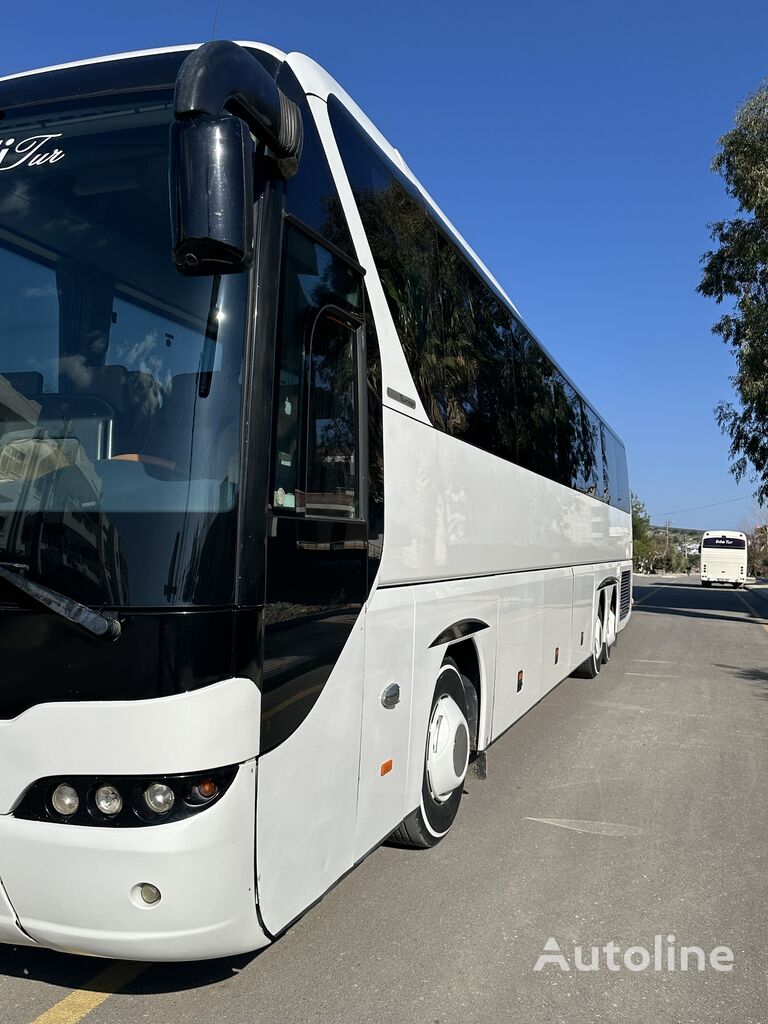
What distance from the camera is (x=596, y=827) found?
5324 mm

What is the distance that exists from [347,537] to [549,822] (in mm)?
2972

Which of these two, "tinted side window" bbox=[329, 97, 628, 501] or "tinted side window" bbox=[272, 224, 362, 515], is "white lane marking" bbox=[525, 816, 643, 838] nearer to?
"tinted side window" bbox=[329, 97, 628, 501]

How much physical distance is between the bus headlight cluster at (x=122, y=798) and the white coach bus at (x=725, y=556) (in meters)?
57.1

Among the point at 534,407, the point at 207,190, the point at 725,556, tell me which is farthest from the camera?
the point at 725,556

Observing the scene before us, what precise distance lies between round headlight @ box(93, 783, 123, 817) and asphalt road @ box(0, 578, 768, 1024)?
1048 millimetres

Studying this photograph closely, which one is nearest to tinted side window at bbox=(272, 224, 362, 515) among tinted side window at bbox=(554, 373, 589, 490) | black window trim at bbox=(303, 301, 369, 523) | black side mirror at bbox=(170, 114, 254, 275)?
black window trim at bbox=(303, 301, 369, 523)

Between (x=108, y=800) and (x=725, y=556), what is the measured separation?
57368 millimetres

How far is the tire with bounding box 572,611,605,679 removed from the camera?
11.0 metres

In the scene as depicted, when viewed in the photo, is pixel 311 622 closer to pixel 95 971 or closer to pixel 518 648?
pixel 95 971

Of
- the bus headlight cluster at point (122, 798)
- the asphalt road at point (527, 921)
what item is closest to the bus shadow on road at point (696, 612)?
the asphalt road at point (527, 921)

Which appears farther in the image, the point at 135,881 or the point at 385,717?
the point at 385,717

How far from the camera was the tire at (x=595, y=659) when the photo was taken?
11039mm

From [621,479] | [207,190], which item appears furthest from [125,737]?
[621,479]

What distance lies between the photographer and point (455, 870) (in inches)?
182
